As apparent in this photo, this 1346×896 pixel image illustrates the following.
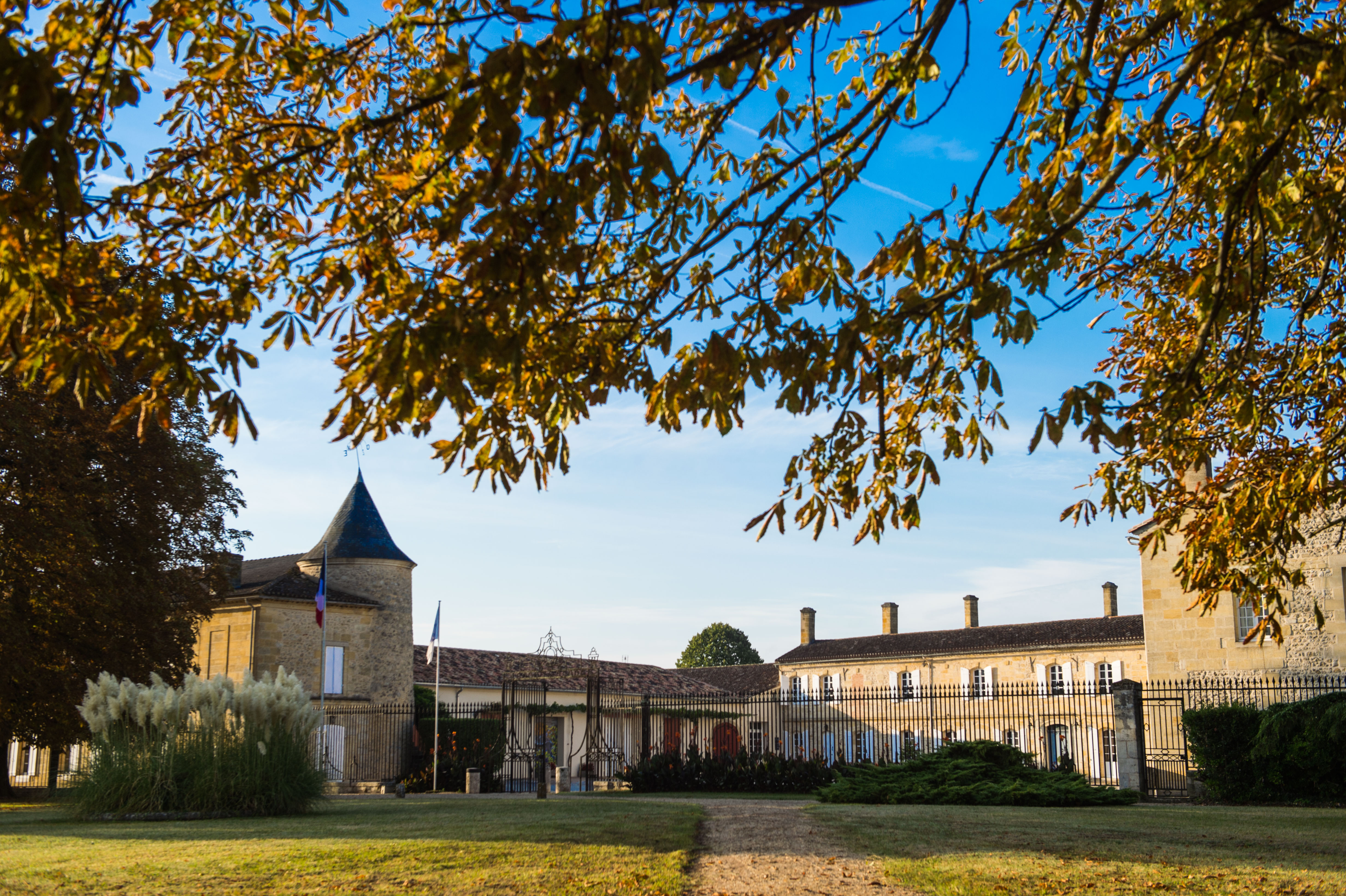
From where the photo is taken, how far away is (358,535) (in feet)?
112


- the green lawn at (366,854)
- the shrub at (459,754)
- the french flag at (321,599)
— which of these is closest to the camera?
the green lawn at (366,854)

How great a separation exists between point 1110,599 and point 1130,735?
31.3 m

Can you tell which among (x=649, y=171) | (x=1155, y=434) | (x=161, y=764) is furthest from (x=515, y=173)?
(x=161, y=764)

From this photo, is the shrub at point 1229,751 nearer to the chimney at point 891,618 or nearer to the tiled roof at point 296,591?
the tiled roof at point 296,591

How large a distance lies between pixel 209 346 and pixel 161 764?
30.5 feet

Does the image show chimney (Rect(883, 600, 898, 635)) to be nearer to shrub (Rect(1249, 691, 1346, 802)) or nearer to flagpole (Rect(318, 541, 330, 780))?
flagpole (Rect(318, 541, 330, 780))

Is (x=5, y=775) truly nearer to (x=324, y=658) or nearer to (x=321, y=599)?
(x=321, y=599)

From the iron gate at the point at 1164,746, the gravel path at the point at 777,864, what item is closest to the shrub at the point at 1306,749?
the iron gate at the point at 1164,746

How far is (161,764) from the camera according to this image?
39.7ft

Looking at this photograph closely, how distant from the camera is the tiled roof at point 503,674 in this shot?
35844mm

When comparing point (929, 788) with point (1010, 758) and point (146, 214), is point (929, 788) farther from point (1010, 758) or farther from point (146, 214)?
point (146, 214)

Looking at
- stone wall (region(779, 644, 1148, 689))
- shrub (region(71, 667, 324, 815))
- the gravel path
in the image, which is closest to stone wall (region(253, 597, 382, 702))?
stone wall (region(779, 644, 1148, 689))

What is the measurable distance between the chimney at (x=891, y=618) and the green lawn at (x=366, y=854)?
40718 mm

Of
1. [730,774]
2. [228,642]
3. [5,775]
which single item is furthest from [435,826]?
[228,642]
